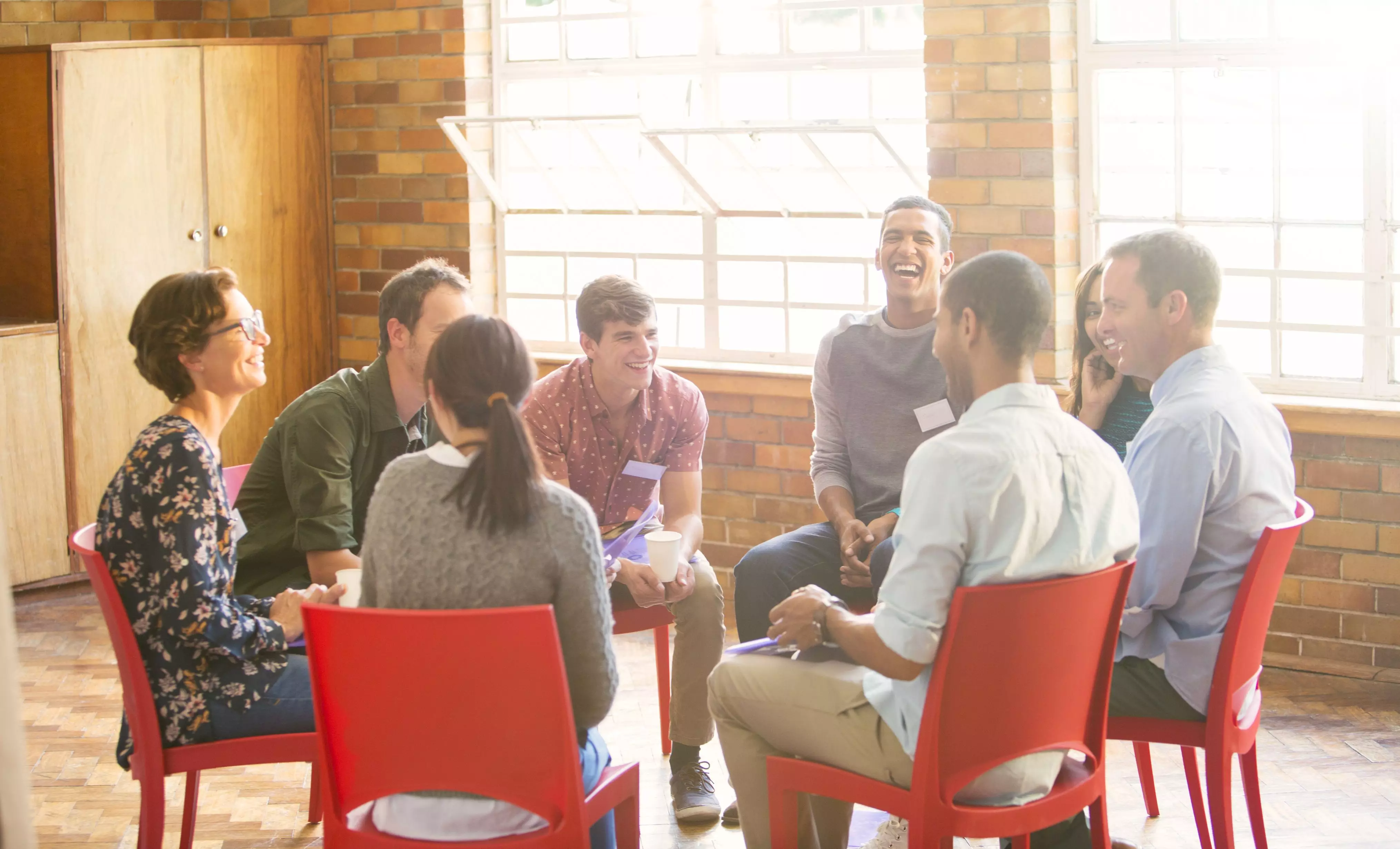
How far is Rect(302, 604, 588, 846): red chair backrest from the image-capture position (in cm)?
174

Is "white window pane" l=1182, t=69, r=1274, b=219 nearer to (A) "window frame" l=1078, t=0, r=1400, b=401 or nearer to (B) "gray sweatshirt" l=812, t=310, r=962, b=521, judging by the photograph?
(A) "window frame" l=1078, t=0, r=1400, b=401

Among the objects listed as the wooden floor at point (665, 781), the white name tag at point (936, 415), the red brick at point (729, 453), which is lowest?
the wooden floor at point (665, 781)

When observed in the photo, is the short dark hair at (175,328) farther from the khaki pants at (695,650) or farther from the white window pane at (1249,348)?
the white window pane at (1249,348)

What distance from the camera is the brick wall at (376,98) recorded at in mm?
5117

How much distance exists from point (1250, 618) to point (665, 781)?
153cm

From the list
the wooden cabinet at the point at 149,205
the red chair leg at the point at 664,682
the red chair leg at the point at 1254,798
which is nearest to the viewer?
the red chair leg at the point at 1254,798

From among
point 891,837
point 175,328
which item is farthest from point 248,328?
point 891,837

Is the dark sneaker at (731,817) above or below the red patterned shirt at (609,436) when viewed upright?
below

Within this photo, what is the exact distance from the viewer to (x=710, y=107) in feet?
15.5

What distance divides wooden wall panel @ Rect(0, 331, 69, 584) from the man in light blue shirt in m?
3.45

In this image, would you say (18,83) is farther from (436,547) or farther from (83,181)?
(436,547)

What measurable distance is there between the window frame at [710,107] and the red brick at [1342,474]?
4.72 ft

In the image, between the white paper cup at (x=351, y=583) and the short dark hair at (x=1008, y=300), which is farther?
the white paper cup at (x=351, y=583)

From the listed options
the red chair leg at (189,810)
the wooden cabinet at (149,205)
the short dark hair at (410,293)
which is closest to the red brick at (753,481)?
the wooden cabinet at (149,205)
